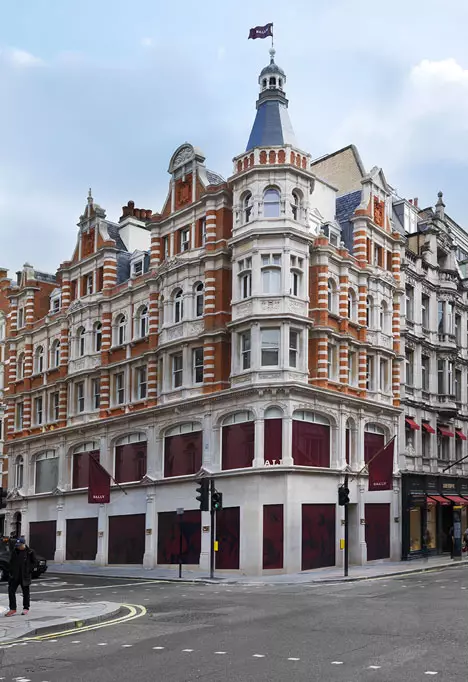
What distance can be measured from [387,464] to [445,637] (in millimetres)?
25700

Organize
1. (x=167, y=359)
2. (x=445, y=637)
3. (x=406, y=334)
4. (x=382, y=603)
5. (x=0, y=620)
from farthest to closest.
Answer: (x=406, y=334) → (x=167, y=359) → (x=382, y=603) → (x=0, y=620) → (x=445, y=637)

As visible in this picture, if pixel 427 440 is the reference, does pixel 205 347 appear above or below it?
above

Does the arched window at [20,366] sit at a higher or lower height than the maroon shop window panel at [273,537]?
higher

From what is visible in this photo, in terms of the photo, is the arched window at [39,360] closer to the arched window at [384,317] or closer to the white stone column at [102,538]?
the white stone column at [102,538]

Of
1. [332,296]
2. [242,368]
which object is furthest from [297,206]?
[242,368]

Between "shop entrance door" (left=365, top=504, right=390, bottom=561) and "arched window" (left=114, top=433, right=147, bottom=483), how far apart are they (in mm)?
12147

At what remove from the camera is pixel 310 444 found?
130 ft

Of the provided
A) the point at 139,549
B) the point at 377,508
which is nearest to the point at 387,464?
the point at 377,508

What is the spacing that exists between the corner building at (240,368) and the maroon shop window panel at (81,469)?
4.7 inches

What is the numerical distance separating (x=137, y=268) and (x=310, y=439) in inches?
660

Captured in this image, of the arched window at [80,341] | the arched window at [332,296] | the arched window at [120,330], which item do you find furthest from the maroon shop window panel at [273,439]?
the arched window at [80,341]

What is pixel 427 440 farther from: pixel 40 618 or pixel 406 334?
pixel 40 618

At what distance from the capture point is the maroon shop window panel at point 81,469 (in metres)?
50.4

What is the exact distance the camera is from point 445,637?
15672 mm
